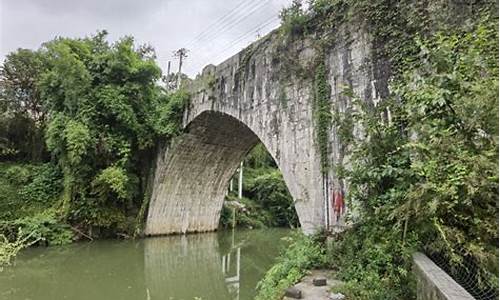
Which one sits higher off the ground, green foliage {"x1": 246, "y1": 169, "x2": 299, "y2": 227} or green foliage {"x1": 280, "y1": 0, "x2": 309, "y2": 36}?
green foliage {"x1": 280, "y1": 0, "x2": 309, "y2": 36}

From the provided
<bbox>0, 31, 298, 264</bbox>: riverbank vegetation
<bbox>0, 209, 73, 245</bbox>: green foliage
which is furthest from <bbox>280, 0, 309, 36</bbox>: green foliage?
<bbox>0, 209, 73, 245</bbox>: green foliage

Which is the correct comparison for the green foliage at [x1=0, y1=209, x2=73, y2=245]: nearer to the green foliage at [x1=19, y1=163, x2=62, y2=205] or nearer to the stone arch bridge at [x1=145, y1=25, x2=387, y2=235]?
the green foliage at [x1=19, y1=163, x2=62, y2=205]

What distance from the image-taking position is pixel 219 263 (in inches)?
357

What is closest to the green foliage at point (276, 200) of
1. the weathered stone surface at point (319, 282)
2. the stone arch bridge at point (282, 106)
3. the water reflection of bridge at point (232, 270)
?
the stone arch bridge at point (282, 106)

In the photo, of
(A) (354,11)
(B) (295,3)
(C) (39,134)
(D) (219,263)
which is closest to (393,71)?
(A) (354,11)

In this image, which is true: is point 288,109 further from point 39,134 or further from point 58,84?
point 39,134

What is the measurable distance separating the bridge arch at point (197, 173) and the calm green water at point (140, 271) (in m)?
1.23

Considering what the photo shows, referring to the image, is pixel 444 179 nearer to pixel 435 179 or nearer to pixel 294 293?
pixel 435 179

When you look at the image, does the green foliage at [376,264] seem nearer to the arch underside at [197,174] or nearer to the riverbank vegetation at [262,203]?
the arch underside at [197,174]

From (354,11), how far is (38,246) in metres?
9.58

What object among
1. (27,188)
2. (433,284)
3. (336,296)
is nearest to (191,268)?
(336,296)

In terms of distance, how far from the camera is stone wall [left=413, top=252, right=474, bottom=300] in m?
2.08

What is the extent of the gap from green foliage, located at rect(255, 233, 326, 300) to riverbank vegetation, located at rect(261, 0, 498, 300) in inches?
2.1

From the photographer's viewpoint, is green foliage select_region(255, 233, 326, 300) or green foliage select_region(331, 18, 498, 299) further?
green foliage select_region(255, 233, 326, 300)
